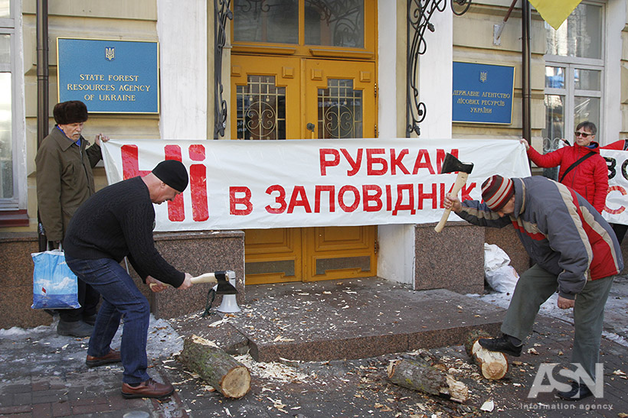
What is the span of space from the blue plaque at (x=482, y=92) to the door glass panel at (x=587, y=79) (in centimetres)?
157

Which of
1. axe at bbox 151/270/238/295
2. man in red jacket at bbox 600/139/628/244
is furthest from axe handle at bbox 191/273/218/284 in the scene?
man in red jacket at bbox 600/139/628/244

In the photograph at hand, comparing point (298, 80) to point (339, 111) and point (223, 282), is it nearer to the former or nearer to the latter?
point (339, 111)

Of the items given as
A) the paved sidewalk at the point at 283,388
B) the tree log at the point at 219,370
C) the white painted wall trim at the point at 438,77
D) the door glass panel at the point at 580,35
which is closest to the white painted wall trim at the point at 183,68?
the paved sidewalk at the point at 283,388

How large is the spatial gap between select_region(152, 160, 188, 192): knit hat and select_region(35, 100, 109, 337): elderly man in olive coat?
164cm

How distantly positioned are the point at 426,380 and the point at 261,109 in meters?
3.77

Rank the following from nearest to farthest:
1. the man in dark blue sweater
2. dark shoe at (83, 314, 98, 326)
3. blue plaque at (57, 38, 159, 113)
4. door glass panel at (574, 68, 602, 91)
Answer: the man in dark blue sweater, dark shoe at (83, 314, 98, 326), blue plaque at (57, 38, 159, 113), door glass panel at (574, 68, 602, 91)

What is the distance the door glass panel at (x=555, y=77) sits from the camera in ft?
26.6

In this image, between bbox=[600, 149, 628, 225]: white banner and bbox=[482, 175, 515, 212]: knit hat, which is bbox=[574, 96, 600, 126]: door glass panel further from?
bbox=[482, 175, 515, 212]: knit hat

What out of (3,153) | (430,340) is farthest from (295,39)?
(430,340)

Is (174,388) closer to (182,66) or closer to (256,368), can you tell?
(256,368)

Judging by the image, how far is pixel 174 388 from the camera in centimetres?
395

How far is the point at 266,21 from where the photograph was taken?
21.7ft

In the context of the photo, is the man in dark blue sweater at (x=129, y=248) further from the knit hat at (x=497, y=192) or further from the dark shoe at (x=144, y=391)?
the knit hat at (x=497, y=192)

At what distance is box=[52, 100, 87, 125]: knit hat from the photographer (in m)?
4.98
